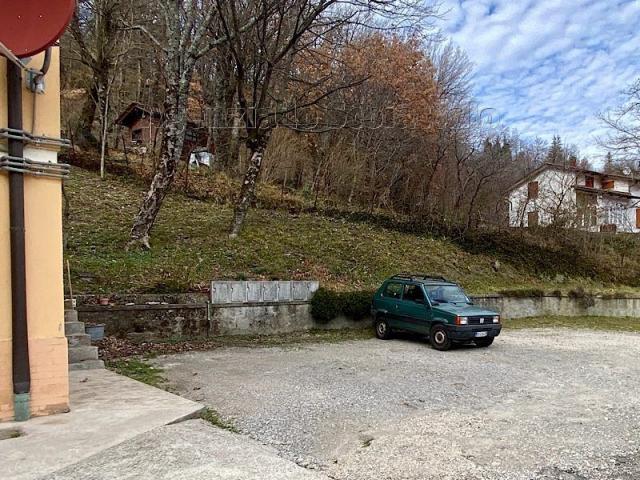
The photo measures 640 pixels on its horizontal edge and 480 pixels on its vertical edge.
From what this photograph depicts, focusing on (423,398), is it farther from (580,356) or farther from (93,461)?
(580,356)

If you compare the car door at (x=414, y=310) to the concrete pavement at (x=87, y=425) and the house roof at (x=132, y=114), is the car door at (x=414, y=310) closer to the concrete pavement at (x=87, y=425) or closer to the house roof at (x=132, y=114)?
the concrete pavement at (x=87, y=425)

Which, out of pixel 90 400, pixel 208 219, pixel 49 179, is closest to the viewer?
pixel 49 179

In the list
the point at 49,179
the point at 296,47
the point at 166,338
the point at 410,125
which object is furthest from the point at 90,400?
the point at 410,125

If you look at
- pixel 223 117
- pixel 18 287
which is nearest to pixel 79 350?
pixel 18 287

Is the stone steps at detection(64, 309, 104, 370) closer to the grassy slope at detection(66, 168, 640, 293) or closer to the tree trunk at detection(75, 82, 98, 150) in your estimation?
the grassy slope at detection(66, 168, 640, 293)

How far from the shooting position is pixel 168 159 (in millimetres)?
13492

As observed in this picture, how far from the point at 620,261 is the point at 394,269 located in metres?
14.5

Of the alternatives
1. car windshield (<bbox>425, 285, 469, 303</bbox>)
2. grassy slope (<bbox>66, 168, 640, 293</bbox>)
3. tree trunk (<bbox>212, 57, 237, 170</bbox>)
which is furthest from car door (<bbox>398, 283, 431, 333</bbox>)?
tree trunk (<bbox>212, 57, 237, 170</bbox>)

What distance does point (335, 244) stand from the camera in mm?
18125

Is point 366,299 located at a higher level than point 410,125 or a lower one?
lower

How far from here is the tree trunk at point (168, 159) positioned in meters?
13.5

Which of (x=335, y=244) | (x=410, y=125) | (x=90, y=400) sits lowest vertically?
(x=90, y=400)

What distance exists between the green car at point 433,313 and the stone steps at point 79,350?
23.2ft

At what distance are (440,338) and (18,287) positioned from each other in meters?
8.71
